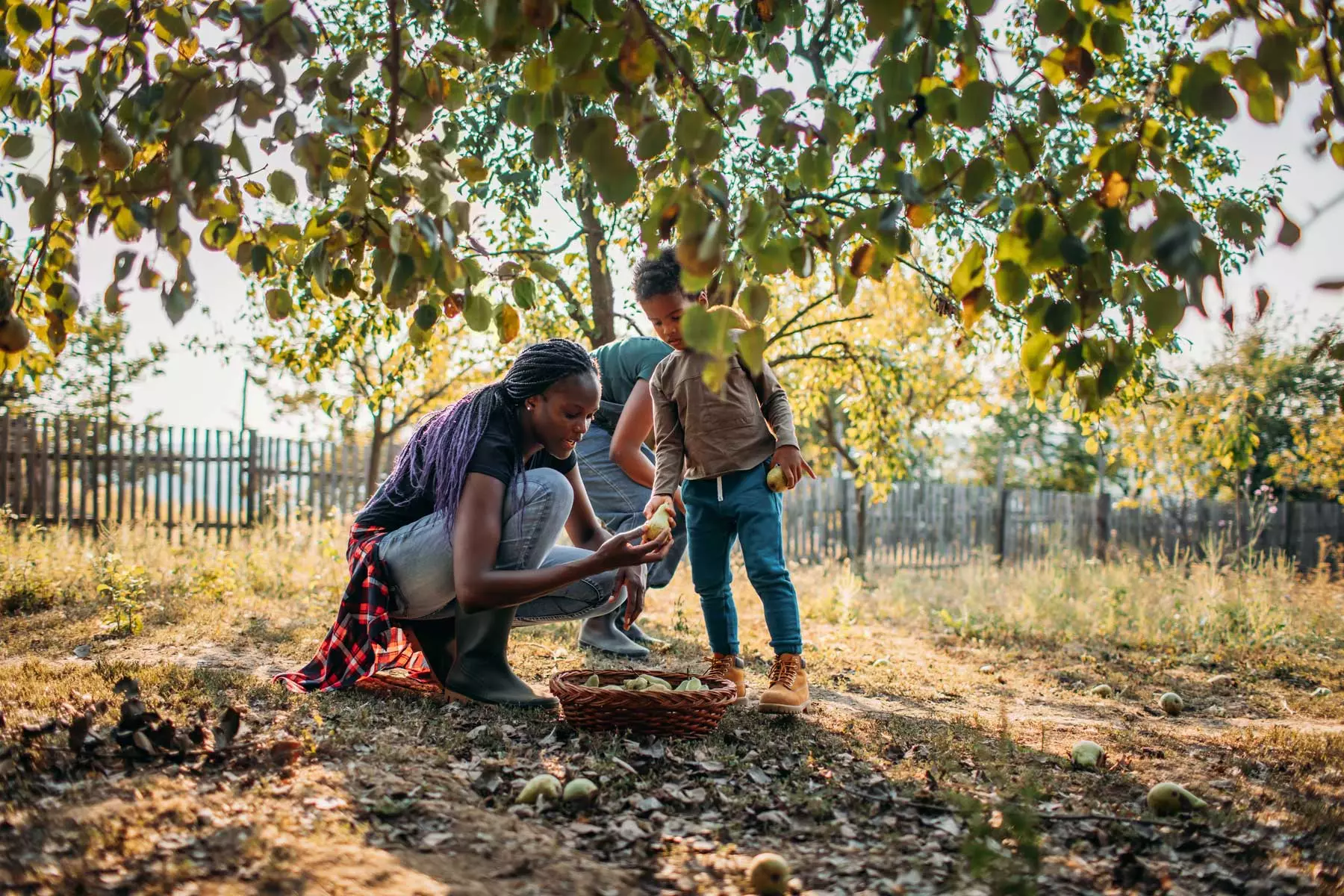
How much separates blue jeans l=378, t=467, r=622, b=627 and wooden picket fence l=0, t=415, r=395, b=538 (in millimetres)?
8726

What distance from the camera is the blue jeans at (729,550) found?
3371mm

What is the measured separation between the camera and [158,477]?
40.7 ft

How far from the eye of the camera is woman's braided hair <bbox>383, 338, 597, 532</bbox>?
2.98 meters

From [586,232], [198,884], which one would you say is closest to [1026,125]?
[198,884]

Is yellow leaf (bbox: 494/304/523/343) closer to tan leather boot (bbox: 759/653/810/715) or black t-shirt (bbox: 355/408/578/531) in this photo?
black t-shirt (bbox: 355/408/578/531)

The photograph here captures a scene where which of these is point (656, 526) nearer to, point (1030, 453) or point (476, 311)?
point (476, 311)

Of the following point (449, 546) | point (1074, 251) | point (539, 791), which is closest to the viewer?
point (1074, 251)

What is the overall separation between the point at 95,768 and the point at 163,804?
1.14 ft

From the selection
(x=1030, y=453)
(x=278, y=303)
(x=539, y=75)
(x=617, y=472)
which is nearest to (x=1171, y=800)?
(x=539, y=75)

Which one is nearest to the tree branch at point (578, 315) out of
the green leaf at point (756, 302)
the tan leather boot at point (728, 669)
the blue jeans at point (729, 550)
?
the blue jeans at point (729, 550)

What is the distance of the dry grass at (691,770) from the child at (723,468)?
42 cm

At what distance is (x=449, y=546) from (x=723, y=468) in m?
1.09

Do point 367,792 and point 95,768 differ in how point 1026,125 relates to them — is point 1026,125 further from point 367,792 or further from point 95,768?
point 95,768

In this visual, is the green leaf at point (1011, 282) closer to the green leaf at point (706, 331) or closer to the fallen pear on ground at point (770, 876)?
the green leaf at point (706, 331)
